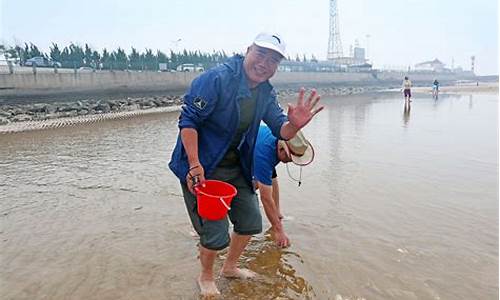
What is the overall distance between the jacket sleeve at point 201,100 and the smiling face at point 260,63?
0.84 feet

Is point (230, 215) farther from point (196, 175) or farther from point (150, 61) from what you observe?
point (150, 61)

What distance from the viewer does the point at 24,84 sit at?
25141mm

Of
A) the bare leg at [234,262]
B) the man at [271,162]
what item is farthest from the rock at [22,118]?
the bare leg at [234,262]

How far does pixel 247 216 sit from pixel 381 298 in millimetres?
1216

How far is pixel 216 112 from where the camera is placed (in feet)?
9.69

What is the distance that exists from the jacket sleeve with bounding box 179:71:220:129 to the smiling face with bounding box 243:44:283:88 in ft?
0.84

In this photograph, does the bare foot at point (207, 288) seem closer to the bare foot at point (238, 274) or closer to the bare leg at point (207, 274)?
the bare leg at point (207, 274)

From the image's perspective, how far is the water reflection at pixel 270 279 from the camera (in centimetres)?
326

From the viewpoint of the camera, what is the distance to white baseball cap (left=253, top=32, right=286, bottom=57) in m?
2.82

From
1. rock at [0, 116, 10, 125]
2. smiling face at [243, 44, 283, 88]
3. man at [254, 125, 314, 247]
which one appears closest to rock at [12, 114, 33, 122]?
rock at [0, 116, 10, 125]

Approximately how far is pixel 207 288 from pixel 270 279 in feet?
1.90

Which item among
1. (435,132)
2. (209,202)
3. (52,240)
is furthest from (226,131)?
(435,132)

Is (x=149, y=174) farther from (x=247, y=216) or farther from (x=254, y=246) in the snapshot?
(x=247, y=216)

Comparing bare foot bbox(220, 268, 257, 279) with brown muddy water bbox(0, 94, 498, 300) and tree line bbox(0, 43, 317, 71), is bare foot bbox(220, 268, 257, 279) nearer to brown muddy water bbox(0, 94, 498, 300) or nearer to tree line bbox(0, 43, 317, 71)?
brown muddy water bbox(0, 94, 498, 300)
